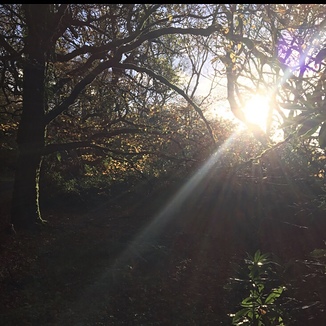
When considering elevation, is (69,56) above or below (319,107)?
above

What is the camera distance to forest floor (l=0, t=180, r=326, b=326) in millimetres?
Result: 5644

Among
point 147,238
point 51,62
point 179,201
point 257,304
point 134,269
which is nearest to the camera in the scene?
point 257,304

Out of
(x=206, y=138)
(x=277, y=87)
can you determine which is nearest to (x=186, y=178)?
(x=206, y=138)

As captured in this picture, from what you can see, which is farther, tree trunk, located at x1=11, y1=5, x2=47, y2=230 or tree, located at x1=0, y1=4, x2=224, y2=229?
tree trunk, located at x1=11, y1=5, x2=47, y2=230

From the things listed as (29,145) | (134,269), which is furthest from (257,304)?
(29,145)

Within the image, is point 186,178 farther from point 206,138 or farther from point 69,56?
point 69,56

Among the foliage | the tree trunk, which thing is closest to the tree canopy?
the tree trunk

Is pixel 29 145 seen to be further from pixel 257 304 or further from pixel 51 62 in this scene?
pixel 257 304

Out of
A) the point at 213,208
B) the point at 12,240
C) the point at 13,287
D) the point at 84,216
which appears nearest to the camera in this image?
the point at 13,287

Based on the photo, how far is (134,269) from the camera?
7.49 meters

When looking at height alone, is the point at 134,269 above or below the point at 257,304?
below

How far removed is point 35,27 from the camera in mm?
7207

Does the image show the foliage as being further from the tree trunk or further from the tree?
the tree trunk

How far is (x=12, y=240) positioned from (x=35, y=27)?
444 centimetres
